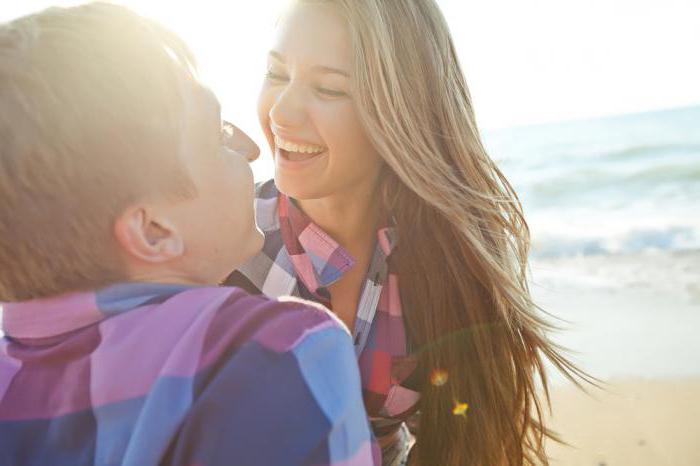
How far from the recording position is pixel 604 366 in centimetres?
482

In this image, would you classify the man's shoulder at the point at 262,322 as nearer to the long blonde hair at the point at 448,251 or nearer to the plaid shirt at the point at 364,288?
the plaid shirt at the point at 364,288

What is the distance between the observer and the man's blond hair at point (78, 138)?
3.42 ft

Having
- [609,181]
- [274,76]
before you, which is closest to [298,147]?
[274,76]

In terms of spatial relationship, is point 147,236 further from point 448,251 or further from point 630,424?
point 630,424

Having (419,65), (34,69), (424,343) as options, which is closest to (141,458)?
(34,69)

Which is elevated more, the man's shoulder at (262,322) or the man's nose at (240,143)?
the man's nose at (240,143)

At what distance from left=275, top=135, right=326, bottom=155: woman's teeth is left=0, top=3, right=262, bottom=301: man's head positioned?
1.30 metres

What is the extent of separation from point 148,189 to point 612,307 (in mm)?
5497

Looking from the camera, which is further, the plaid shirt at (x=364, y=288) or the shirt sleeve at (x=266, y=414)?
the plaid shirt at (x=364, y=288)

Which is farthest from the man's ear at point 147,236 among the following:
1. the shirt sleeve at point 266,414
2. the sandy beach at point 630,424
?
the sandy beach at point 630,424

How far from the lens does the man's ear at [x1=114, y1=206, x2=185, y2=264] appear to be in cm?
114

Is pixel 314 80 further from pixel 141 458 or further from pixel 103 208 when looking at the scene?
pixel 141 458

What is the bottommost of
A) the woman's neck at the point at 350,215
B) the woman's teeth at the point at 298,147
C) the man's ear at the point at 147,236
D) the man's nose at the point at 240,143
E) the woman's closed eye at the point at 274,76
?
the woman's neck at the point at 350,215

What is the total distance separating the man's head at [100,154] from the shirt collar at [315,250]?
4.29 ft
